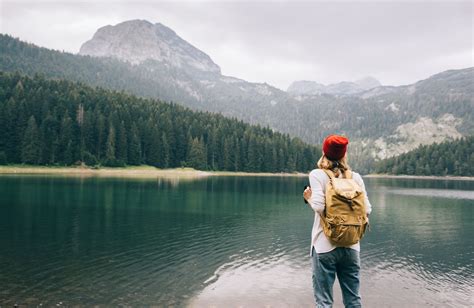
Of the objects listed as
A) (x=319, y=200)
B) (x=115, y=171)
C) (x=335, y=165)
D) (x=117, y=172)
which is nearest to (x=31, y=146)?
(x=115, y=171)

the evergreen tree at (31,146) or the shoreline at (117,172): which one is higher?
the evergreen tree at (31,146)

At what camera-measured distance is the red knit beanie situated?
6.97 metres

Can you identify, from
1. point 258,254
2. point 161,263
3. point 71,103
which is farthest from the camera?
point 71,103

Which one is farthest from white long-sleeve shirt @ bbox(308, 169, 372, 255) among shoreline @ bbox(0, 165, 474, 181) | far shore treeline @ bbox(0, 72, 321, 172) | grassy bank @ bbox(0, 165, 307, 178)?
far shore treeline @ bbox(0, 72, 321, 172)

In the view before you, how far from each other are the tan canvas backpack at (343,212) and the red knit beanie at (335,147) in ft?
1.82

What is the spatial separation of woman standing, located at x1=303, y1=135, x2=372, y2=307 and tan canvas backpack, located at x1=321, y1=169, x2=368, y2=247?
0.59ft

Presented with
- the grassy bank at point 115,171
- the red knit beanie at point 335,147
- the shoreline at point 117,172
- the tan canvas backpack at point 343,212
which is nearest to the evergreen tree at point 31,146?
the grassy bank at point 115,171

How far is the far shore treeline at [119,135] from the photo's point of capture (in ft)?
392

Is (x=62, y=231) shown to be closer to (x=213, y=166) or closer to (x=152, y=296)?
(x=152, y=296)

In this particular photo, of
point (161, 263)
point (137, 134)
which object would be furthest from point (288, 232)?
point (137, 134)

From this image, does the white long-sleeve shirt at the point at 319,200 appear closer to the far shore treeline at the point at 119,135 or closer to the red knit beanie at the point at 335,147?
the red knit beanie at the point at 335,147

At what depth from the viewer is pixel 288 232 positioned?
35344 millimetres

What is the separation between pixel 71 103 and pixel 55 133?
62.9 ft

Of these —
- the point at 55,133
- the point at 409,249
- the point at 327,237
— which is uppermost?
the point at 55,133
